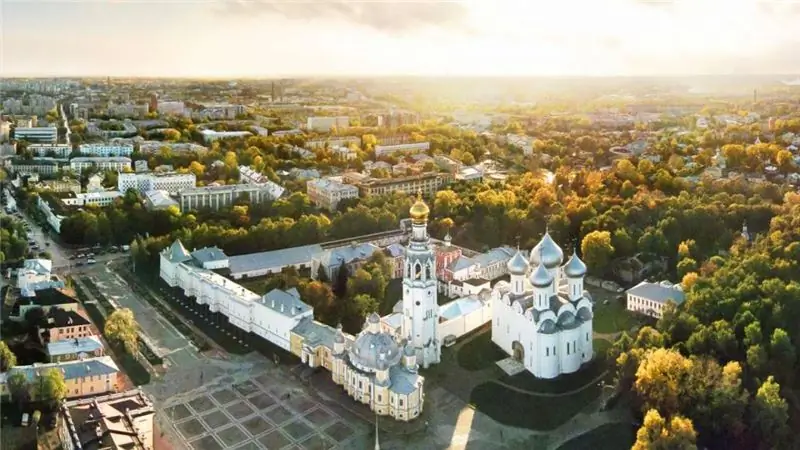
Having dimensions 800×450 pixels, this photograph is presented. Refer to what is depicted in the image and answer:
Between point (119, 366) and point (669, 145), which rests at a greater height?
point (669, 145)

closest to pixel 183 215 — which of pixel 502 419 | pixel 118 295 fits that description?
pixel 118 295

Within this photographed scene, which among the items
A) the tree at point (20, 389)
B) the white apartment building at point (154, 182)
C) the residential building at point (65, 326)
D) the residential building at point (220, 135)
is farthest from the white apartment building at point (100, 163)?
the tree at point (20, 389)

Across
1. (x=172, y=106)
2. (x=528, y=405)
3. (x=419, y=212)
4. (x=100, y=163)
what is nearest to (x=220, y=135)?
(x=100, y=163)

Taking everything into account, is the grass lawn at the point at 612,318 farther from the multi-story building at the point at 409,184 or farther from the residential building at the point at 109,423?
the multi-story building at the point at 409,184

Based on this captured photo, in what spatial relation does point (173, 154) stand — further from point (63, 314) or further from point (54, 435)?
point (54, 435)

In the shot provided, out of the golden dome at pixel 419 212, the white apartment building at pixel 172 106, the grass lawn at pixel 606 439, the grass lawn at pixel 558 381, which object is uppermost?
the white apartment building at pixel 172 106

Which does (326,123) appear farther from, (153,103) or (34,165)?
(34,165)
